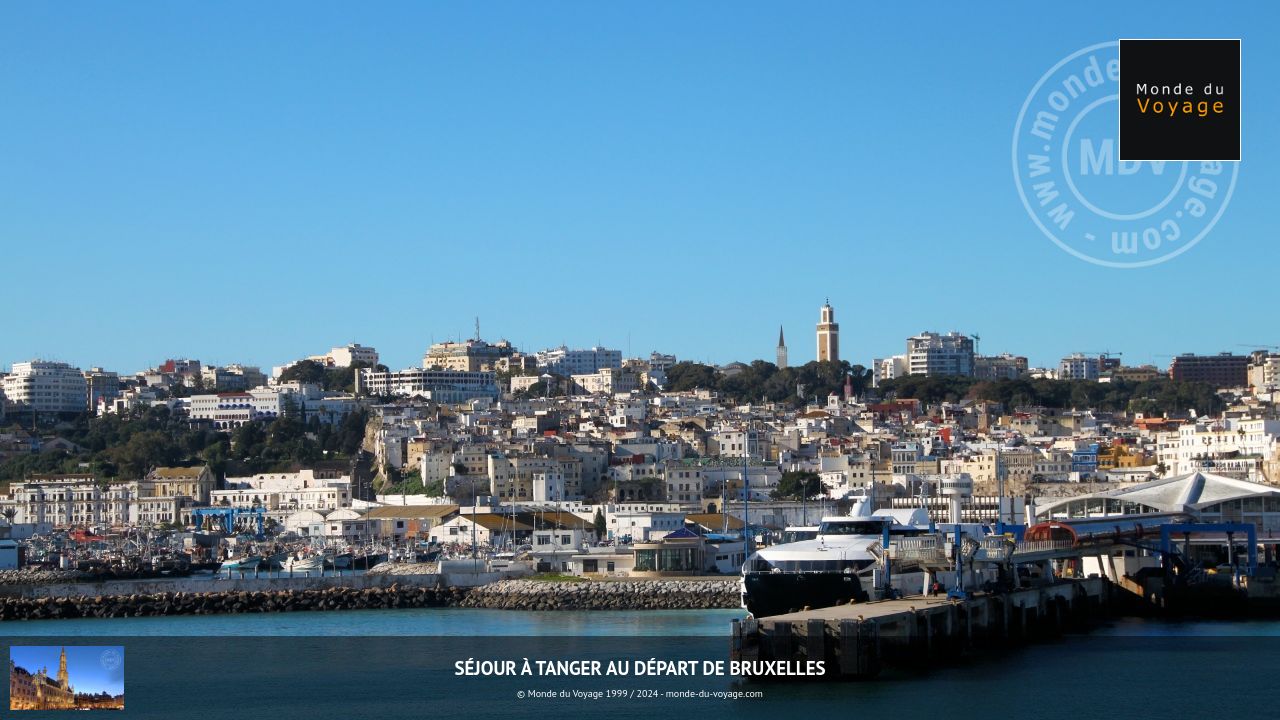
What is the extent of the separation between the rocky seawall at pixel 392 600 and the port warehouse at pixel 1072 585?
712 cm

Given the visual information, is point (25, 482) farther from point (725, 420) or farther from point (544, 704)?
point (544, 704)

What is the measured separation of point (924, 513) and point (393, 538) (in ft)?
123

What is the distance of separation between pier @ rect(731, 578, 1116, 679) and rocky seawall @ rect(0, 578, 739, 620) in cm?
1060

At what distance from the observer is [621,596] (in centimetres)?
4331

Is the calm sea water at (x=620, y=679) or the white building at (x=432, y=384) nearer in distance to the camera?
the calm sea water at (x=620, y=679)

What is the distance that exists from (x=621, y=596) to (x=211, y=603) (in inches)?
347

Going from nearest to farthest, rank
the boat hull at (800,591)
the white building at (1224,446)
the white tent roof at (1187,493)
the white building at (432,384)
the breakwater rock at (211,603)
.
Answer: the boat hull at (800,591) → the breakwater rock at (211,603) → the white tent roof at (1187,493) → the white building at (1224,446) → the white building at (432,384)

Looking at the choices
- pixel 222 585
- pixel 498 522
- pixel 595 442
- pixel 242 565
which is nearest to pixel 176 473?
pixel 595 442

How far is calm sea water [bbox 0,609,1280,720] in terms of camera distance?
25047mm

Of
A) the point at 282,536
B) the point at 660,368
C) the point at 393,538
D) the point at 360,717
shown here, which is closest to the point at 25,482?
the point at 282,536

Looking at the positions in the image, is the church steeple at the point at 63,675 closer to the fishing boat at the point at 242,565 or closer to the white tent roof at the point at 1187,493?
the white tent roof at the point at 1187,493

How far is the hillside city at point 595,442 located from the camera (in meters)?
72.2

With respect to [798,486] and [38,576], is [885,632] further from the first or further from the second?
[798,486]


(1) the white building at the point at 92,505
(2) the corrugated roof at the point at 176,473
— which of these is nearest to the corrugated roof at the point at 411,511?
(1) the white building at the point at 92,505
